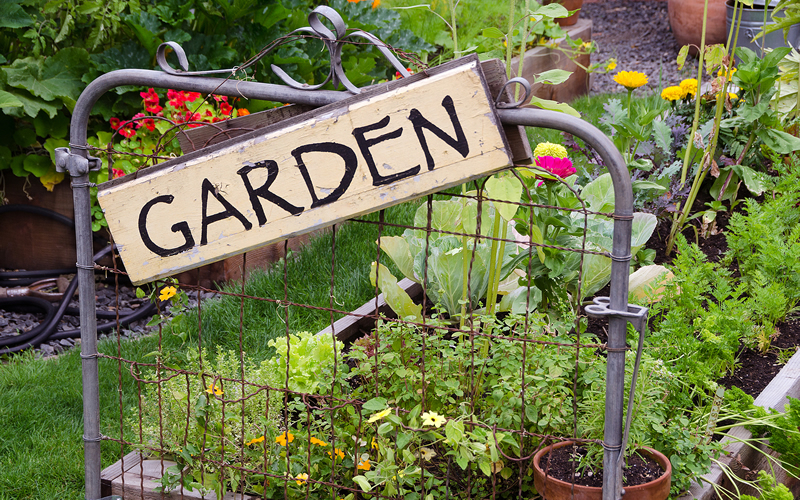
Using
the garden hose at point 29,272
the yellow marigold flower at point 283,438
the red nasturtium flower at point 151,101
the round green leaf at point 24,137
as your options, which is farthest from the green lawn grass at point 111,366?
the round green leaf at point 24,137

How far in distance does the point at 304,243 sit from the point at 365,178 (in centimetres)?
245

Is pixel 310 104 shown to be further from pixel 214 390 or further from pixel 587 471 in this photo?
pixel 587 471

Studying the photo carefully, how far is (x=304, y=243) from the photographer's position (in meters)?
3.92

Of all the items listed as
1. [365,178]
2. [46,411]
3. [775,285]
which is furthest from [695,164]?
[46,411]

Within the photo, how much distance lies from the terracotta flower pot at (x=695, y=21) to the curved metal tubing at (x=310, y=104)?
6929 mm

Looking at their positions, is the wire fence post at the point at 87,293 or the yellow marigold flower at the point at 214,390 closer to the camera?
the wire fence post at the point at 87,293

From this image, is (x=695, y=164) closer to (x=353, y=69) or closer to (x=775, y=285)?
(x=775, y=285)

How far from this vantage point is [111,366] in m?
2.97

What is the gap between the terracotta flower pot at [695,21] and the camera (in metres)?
7.50

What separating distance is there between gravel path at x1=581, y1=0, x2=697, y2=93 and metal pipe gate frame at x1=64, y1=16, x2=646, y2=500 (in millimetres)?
5238

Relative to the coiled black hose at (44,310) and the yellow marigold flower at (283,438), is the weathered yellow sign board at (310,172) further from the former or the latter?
the coiled black hose at (44,310)

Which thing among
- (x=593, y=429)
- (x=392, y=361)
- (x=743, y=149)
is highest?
(x=743, y=149)

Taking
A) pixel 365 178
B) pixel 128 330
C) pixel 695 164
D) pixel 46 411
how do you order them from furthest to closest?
1. pixel 695 164
2. pixel 128 330
3. pixel 46 411
4. pixel 365 178

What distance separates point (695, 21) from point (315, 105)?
7411 mm
